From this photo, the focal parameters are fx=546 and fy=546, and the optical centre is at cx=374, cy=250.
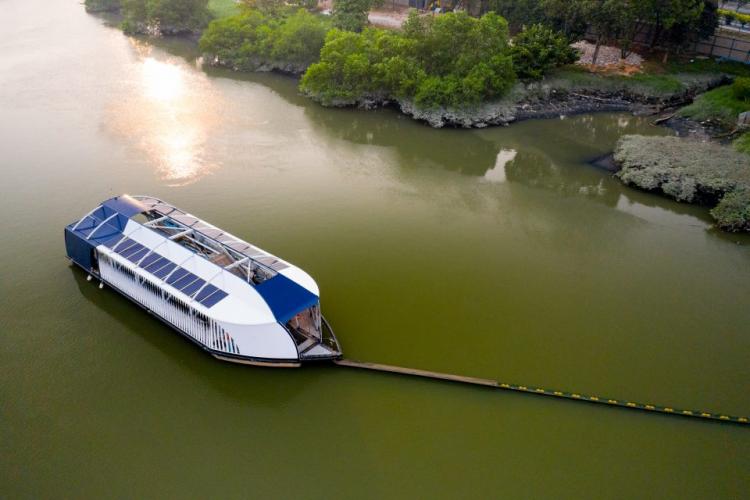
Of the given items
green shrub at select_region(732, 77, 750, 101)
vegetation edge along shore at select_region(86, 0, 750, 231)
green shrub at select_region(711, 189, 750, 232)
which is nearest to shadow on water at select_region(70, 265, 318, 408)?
green shrub at select_region(711, 189, 750, 232)

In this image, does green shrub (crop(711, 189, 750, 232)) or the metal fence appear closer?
green shrub (crop(711, 189, 750, 232))

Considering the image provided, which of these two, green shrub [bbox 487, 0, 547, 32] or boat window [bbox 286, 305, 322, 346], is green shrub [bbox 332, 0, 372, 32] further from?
boat window [bbox 286, 305, 322, 346]

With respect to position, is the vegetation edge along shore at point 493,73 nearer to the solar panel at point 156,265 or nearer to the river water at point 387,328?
the river water at point 387,328

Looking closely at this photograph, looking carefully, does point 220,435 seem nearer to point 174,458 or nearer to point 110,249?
point 174,458

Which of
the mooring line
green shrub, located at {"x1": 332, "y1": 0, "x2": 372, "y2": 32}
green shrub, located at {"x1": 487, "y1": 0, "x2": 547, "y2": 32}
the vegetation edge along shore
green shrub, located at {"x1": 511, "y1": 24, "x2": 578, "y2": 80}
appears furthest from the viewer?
green shrub, located at {"x1": 487, "y1": 0, "x2": 547, "y2": 32}

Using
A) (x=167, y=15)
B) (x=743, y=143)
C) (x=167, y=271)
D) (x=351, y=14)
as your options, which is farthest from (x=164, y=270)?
(x=167, y=15)

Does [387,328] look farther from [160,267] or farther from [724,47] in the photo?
[724,47]
